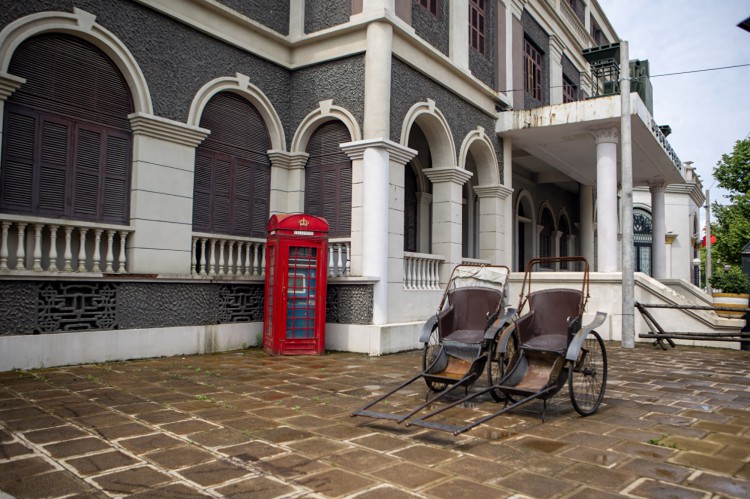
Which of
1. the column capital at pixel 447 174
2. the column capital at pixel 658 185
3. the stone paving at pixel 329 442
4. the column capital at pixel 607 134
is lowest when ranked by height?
the stone paving at pixel 329 442

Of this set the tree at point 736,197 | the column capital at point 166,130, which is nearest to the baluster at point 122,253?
the column capital at point 166,130

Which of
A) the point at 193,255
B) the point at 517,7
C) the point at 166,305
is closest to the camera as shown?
the point at 166,305

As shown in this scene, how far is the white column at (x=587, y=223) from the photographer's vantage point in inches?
789

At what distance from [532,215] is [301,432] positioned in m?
16.7

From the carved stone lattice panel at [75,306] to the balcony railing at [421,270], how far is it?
5.00 m

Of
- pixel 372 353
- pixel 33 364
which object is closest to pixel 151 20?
pixel 33 364

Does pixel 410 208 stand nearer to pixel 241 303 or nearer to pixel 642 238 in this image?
pixel 241 303

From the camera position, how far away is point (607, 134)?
1305 cm

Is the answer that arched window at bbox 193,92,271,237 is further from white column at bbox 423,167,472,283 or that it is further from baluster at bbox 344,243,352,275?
white column at bbox 423,167,472,283

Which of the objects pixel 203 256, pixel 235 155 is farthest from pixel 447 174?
pixel 203 256

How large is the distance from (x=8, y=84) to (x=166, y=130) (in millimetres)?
2152

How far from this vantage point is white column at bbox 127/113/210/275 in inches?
329

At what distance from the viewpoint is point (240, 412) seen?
16.8 feet

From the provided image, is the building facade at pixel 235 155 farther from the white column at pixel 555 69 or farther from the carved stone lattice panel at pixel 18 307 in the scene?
the white column at pixel 555 69
